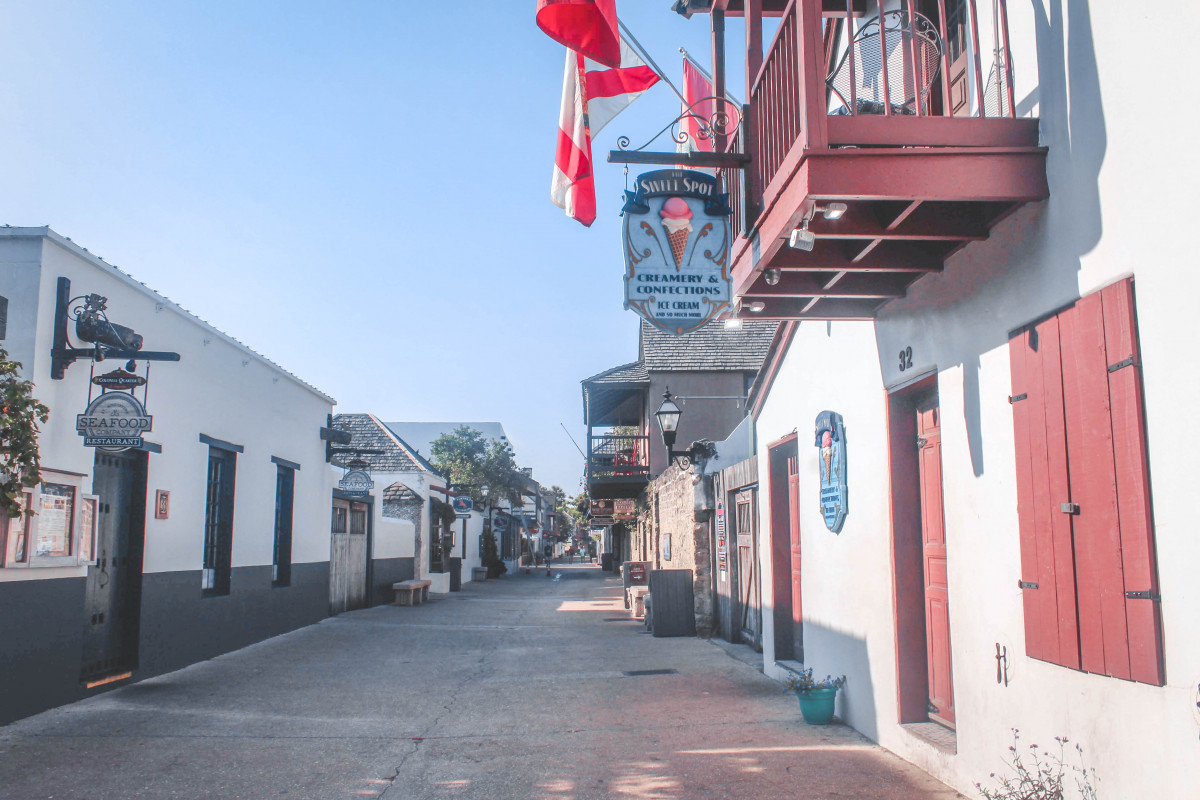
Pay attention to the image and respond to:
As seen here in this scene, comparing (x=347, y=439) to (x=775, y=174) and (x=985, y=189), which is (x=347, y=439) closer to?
(x=775, y=174)

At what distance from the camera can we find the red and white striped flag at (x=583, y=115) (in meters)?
6.68

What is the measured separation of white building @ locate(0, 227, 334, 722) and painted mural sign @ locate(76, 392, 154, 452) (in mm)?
132

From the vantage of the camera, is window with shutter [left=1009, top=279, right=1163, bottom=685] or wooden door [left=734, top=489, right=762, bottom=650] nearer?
window with shutter [left=1009, top=279, right=1163, bottom=685]

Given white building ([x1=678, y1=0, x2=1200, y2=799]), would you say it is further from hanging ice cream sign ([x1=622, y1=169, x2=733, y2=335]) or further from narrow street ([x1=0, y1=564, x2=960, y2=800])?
narrow street ([x1=0, y1=564, x2=960, y2=800])

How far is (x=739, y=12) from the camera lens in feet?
24.5

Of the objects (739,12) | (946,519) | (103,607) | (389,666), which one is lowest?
(389,666)

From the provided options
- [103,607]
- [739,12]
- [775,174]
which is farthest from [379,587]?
[775,174]

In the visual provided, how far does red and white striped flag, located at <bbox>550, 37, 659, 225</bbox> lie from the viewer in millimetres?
6680

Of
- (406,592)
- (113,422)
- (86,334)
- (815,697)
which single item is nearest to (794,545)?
(815,697)

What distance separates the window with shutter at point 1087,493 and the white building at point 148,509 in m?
6.91

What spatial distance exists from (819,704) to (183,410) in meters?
7.61

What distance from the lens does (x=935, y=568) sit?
575 centimetres

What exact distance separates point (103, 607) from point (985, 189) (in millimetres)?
8675

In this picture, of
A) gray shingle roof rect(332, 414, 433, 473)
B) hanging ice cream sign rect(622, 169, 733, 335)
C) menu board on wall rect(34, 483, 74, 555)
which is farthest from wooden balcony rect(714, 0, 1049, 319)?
gray shingle roof rect(332, 414, 433, 473)
